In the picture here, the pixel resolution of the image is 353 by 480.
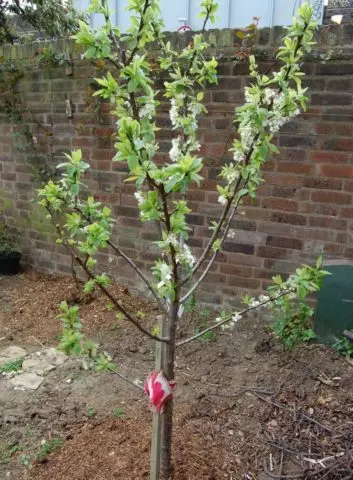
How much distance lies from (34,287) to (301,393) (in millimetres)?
2803

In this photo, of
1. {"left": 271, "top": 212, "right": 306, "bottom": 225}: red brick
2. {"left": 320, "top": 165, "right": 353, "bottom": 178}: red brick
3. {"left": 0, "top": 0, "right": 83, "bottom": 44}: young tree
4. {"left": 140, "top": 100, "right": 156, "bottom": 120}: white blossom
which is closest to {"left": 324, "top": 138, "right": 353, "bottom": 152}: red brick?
{"left": 320, "top": 165, "right": 353, "bottom": 178}: red brick

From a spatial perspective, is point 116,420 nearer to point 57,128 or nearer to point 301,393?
point 301,393

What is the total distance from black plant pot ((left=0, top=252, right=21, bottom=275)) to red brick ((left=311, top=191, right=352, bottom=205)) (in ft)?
10.4

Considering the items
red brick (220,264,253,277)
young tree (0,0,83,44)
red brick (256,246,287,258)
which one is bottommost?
red brick (220,264,253,277)

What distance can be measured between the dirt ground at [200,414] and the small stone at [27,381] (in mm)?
51

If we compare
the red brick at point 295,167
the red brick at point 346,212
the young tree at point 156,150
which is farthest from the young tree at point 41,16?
the red brick at point 346,212

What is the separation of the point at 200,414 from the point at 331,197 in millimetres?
1726

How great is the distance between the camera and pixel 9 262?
4520 mm

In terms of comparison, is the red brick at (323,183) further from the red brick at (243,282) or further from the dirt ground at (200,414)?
the dirt ground at (200,414)

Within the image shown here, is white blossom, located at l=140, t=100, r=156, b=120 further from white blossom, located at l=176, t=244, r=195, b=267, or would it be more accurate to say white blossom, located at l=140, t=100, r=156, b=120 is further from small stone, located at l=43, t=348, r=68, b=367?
small stone, located at l=43, t=348, r=68, b=367

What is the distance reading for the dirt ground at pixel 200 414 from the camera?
209 centimetres

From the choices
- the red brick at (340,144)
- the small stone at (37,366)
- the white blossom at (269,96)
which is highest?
the white blossom at (269,96)

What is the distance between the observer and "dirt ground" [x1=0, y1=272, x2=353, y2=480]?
2090 millimetres

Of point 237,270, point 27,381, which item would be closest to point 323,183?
point 237,270
